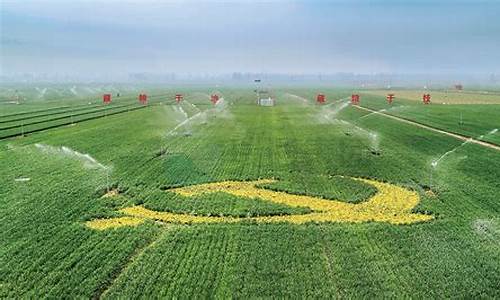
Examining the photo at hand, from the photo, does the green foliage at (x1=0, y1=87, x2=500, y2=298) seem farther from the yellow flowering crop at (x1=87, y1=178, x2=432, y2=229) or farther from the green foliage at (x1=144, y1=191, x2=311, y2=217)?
the yellow flowering crop at (x1=87, y1=178, x2=432, y2=229)

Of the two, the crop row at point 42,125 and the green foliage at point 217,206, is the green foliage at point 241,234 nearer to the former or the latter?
the green foliage at point 217,206

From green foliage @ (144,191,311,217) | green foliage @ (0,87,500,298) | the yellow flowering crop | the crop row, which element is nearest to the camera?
green foliage @ (0,87,500,298)

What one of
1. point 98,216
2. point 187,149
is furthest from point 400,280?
point 187,149

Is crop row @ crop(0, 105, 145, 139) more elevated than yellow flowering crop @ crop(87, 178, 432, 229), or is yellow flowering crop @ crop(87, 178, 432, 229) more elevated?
Answer: crop row @ crop(0, 105, 145, 139)

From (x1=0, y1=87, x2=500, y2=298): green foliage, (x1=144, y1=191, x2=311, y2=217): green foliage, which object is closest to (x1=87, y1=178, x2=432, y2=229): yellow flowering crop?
(x1=144, y1=191, x2=311, y2=217): green foliage

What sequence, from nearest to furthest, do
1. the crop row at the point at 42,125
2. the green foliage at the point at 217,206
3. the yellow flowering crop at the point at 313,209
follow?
the yellow flowering crop at the point at 313,209 → the green foliage at the point at 217,206 → the crop row at the point at 42,125

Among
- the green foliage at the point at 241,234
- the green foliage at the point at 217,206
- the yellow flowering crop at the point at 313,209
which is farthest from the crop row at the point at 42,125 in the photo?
the yellow flowering crop at the point at 313,209

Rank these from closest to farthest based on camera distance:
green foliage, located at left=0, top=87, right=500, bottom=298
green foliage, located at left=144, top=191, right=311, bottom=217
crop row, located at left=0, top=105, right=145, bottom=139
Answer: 1. green foliage, located at left=0, top=87, right=500, bottom=298
2. green foliage, located at left=144, top=191, right=311, bottom=217
3. crop row, located at left=0, top=105, right=145, bottom=139

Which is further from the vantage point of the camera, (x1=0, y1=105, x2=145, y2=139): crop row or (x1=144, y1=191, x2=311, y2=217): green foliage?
(x1=0, y1=105, x2=145, y2=139): crop row
